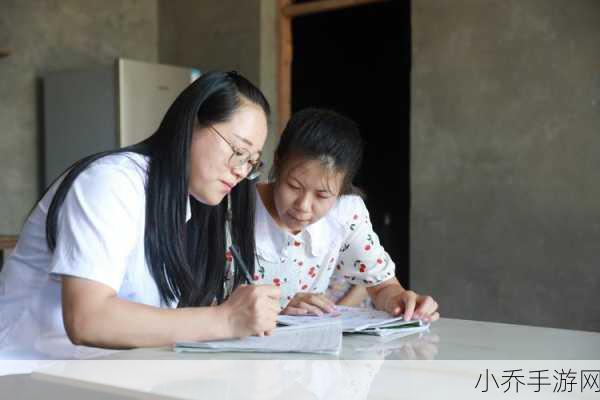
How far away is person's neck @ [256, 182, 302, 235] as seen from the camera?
1782mm

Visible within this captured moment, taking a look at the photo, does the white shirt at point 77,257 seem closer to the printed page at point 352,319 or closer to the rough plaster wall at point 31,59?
the printed page at point 352,319

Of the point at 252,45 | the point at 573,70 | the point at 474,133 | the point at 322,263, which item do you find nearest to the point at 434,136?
the point at 474,133

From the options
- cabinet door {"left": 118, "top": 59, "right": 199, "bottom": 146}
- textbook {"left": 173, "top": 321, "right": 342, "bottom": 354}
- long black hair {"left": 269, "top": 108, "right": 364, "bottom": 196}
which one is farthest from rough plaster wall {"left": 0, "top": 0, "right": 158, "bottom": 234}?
textbook {"left": 173, "top": 321, "right": 342, "bottom": 354}

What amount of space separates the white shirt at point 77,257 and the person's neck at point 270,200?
53 centimetres

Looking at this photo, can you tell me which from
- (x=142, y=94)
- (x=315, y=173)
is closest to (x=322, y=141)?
(x=315, y=173)

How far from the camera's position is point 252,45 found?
451 centimetres

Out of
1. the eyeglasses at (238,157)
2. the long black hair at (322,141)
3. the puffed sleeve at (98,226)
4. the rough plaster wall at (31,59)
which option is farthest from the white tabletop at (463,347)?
the rough plaster wall at (31,59)

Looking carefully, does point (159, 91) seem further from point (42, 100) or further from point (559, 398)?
point (559, 398)

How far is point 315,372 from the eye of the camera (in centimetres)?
92

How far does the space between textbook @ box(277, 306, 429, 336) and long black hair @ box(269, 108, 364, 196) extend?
1.24 ft

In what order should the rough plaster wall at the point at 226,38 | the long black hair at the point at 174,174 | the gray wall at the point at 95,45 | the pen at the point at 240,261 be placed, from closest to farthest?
the long black hair at the point at 174,174 < the pen at the point at 240,261 < the gray wall at the point at 95,45 < the rough plaster wall at the point at 226,38

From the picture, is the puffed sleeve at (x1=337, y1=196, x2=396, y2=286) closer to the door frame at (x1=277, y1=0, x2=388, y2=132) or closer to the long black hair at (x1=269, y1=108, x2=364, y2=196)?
the long black hair at (x1=269, y1=108, x2=364, y2=196)

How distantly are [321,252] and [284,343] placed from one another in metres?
0.76

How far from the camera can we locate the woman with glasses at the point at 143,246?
3.48 ft
